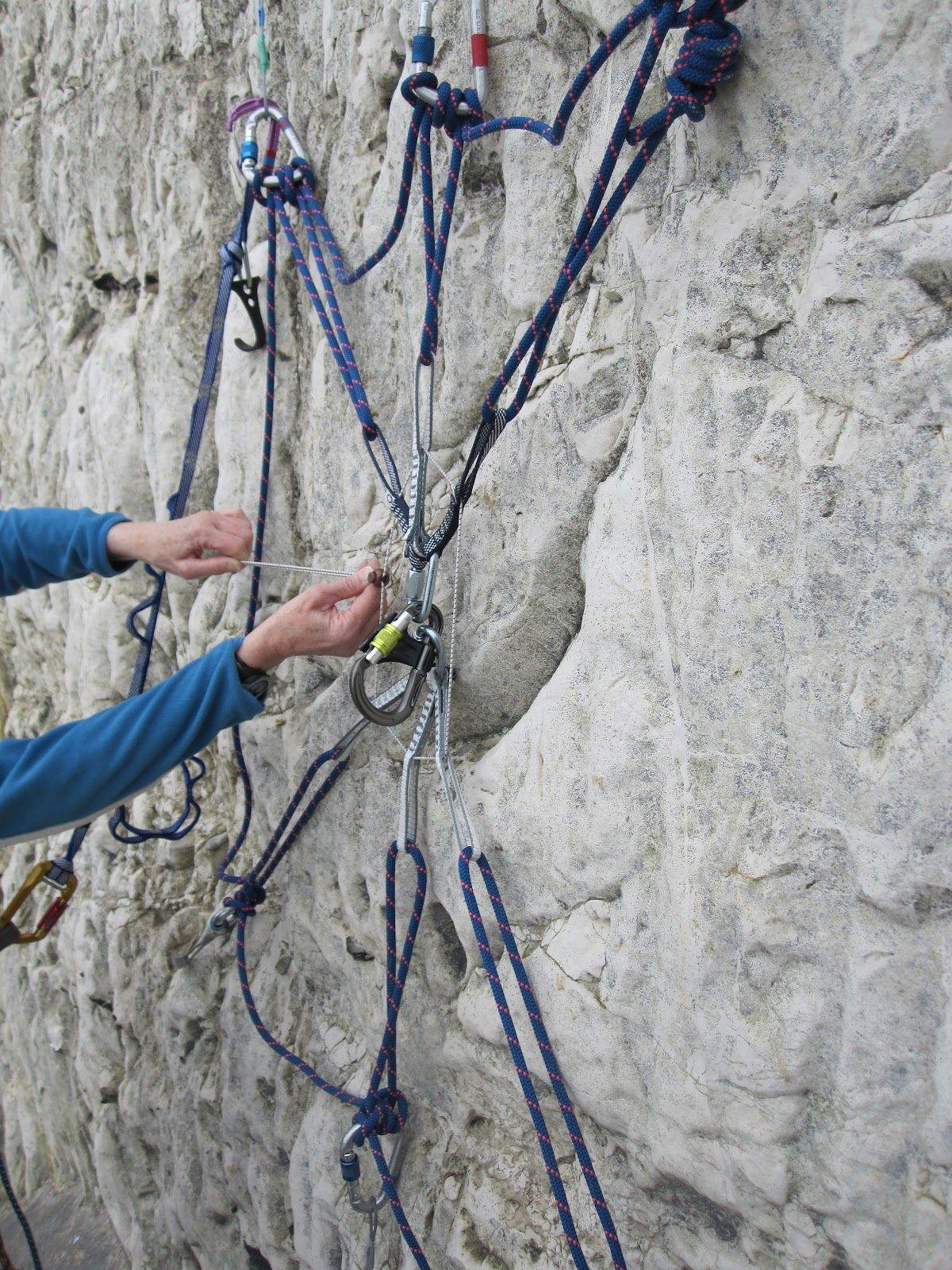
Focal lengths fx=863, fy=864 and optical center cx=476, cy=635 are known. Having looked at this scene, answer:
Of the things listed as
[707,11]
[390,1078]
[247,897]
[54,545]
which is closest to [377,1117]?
[390,1078]

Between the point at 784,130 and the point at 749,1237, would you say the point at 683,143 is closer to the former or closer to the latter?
the point at 784,130

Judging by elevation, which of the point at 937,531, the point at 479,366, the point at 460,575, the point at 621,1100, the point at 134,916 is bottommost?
the point at 134,916

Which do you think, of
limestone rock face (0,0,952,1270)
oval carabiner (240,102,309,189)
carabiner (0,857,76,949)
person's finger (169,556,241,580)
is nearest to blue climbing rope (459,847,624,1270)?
limestone rock face (0,0,952,1270)

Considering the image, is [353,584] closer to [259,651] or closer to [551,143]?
[259,651]

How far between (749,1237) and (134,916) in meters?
1.70

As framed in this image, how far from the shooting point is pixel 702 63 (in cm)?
98

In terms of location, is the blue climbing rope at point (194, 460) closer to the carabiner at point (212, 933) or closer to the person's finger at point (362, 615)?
the carabiner at point (212, 933)

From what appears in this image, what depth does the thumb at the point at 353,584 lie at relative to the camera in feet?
4.74

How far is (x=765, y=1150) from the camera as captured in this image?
3.64 ft

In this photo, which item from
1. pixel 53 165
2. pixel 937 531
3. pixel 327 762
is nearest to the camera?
pixel 937 531

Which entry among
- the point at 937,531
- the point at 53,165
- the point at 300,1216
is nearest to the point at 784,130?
the point at 937,531

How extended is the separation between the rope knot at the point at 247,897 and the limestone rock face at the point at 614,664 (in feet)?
0.20

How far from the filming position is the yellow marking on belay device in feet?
4.41

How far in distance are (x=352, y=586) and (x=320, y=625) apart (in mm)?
91
